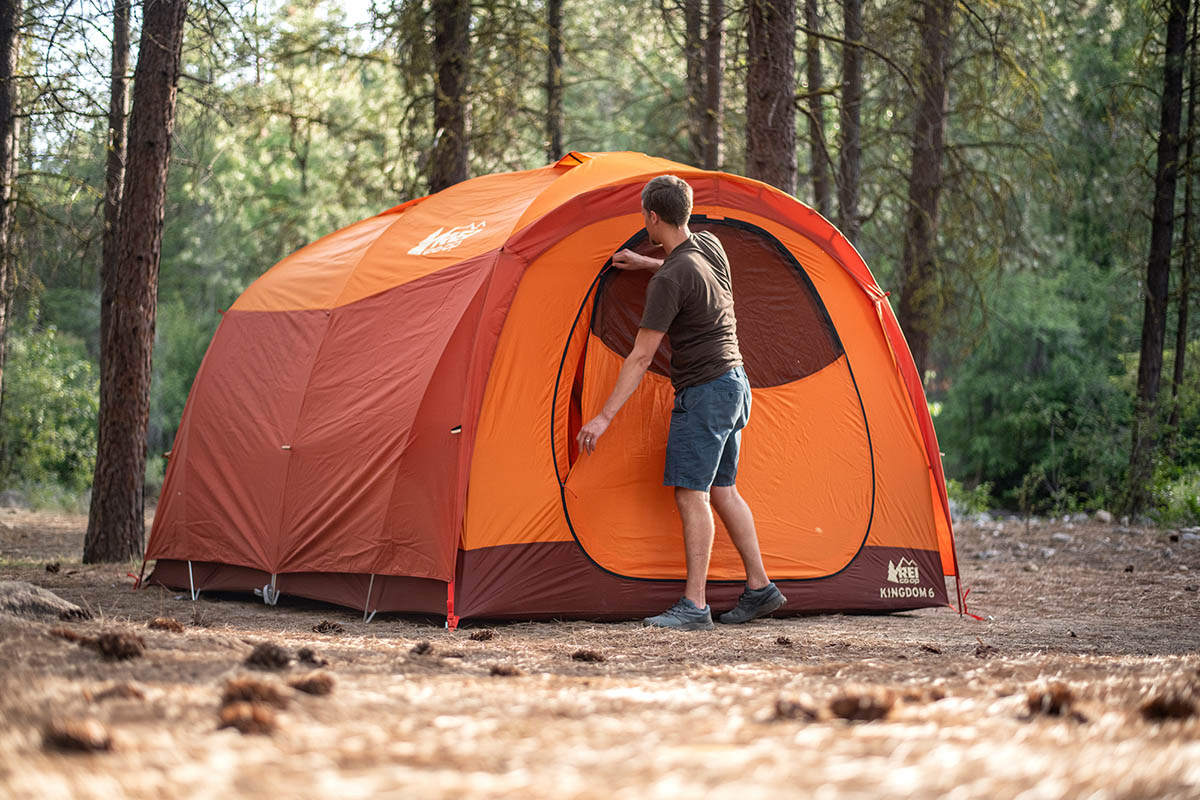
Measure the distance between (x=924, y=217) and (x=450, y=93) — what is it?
5.41 m

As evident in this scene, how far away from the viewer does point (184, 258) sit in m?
24.3

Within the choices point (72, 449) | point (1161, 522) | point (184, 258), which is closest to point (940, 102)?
point (1161, 522)

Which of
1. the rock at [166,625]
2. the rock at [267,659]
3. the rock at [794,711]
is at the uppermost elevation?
the rock at [267,659]

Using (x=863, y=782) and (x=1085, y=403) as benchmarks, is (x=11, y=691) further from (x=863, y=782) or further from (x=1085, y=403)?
(x=1085, y=403)

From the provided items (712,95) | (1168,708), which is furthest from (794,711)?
(712,95)

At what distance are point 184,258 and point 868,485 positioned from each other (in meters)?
21.7

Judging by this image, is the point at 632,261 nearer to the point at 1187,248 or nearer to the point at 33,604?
the point at 33,604

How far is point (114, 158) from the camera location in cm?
920

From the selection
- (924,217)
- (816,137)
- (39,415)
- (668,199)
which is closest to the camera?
(668,199)

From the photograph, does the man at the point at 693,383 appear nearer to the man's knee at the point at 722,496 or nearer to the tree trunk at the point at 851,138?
the man's knee at the point at 722,496

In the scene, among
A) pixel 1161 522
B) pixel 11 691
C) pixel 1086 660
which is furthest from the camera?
pixel 1161 522

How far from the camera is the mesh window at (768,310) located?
18.0ft

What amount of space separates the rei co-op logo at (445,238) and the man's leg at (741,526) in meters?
1.78

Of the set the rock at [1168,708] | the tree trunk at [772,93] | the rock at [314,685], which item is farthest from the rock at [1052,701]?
the tree trunk at [772,93]
